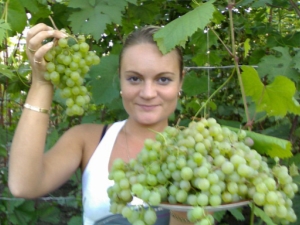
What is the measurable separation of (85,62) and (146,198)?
0.53 m

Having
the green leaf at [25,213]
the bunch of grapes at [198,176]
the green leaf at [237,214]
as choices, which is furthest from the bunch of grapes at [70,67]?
the green leaf at [25,213]

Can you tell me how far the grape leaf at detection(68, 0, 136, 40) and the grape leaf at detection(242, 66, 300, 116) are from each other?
25.4 inches

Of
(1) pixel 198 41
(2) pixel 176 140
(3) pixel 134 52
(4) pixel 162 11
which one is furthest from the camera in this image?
(4) pixel 162 11

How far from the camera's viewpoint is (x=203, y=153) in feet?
2.76

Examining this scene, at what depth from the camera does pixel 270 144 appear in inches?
38.0

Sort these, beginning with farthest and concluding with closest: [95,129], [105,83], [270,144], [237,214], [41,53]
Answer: [237,214] → [105,83] → [95,129] → [41,53] → [270,144]

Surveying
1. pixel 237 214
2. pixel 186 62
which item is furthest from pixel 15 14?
pixel 237 214

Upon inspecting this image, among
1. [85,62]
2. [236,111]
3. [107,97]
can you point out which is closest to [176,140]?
[85,62]

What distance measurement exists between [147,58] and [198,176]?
1.89 ft

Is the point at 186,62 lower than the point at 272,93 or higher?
higher

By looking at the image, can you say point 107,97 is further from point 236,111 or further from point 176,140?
point 236,111

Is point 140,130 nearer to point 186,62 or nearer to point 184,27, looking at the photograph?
point 184,27

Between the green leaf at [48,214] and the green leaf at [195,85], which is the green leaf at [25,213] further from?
the green leaf at [195,85]

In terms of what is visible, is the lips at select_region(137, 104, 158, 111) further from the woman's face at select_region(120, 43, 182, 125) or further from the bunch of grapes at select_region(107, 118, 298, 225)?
the bunch of grapes at select_region(107, 118, 298, 225)
